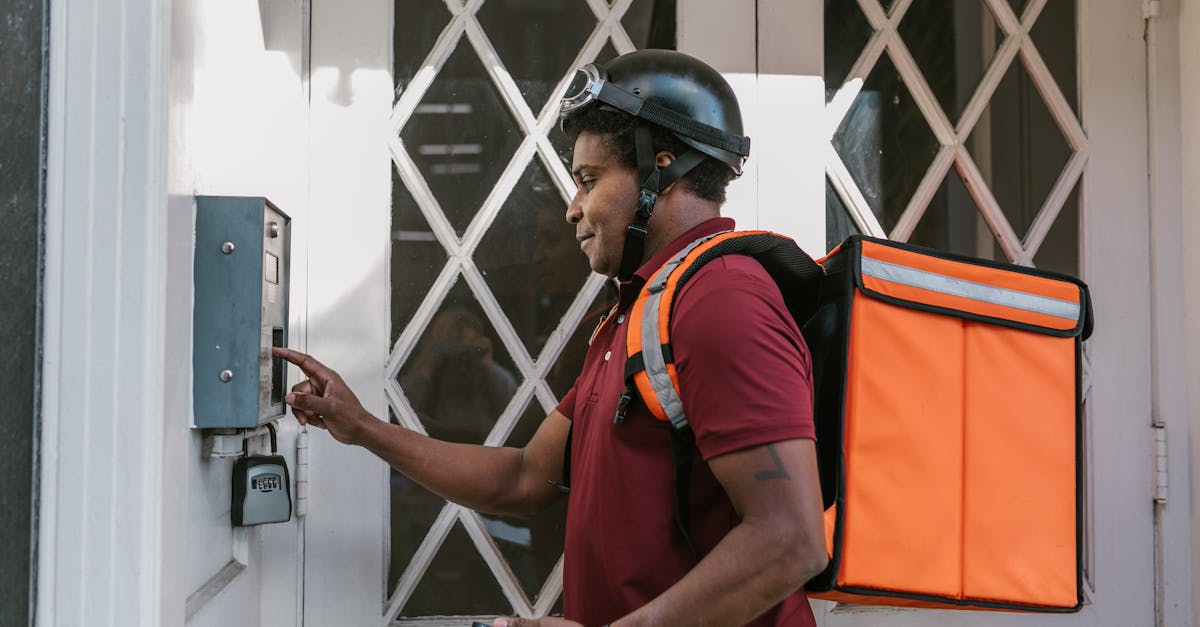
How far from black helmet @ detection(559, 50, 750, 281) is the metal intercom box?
0.64 meters

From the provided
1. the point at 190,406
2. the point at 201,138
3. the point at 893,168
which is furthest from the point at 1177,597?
the point at 201,138

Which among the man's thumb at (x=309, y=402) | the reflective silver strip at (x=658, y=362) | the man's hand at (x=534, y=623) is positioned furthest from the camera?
the man's thumb at (x=309, y=402)

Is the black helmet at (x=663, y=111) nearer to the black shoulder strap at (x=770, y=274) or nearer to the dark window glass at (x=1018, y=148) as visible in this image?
the black shoulder strap at (x=770, y=274)

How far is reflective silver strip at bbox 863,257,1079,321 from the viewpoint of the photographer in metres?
1.64

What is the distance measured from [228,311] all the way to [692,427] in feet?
2.79

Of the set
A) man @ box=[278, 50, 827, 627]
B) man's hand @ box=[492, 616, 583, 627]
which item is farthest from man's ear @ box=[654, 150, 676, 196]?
man's hand @ box=[492, 616, 583, 627]

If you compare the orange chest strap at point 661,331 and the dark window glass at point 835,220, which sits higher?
the dark window glass at point 835,220

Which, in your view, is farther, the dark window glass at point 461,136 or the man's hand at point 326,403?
the dark window glass at point 461,136

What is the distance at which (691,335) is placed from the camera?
1372mm

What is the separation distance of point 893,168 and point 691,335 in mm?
1265

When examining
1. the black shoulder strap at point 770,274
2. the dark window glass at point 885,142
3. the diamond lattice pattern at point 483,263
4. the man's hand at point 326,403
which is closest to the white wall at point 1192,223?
the dark window glass at point 885,142

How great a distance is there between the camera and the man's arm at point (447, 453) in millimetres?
1900

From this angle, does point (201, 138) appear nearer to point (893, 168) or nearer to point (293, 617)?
point (293, 617)

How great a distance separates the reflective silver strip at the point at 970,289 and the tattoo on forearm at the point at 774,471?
463mm
